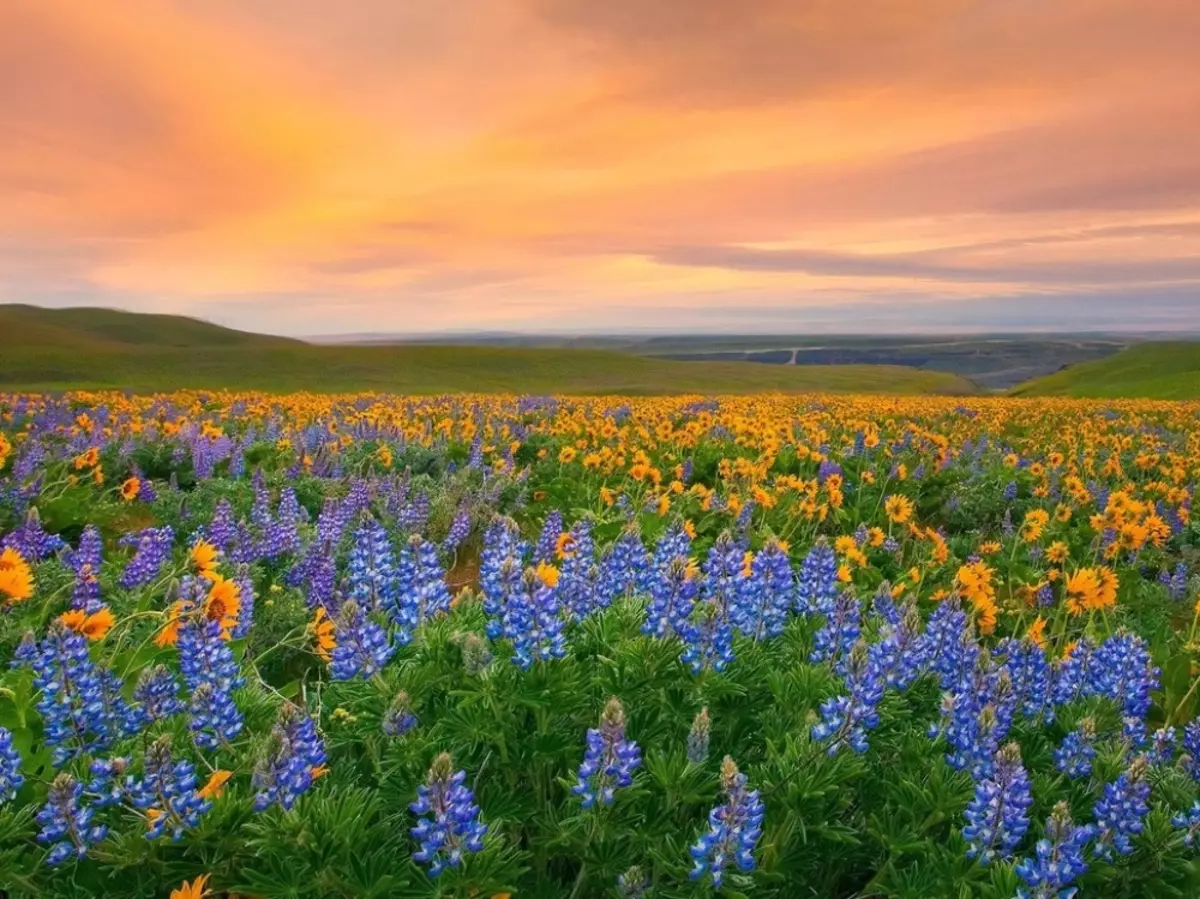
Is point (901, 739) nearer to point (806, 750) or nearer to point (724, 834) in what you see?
point (806, 750)

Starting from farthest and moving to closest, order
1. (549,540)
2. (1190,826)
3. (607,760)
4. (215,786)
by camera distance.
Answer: (549,540)
(1190,826)
(215,786)
(607,760)

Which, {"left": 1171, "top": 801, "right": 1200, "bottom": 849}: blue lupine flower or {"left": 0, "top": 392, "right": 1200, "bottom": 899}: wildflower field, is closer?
{"left": 0, "top": 392, "right": 1200, "bottom": 899}: wildflower field

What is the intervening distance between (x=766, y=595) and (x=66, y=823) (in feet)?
7.53

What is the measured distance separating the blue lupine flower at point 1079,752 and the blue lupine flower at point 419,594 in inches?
82.3

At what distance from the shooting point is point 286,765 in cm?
210

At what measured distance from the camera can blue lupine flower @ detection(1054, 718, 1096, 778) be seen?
8.33 feet

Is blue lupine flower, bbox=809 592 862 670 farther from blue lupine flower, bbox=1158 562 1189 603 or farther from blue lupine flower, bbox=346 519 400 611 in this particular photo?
blue lupine flower, bbox=1158 562 1189 603

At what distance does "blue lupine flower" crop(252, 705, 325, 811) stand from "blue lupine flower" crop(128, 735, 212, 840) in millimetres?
154

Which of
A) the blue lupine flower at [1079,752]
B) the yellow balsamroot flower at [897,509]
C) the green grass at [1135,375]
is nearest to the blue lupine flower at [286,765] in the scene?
the blue lupine flower at [1079,752]

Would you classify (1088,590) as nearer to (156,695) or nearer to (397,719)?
(397,719)

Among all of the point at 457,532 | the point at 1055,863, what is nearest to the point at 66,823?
the point at 1055,863

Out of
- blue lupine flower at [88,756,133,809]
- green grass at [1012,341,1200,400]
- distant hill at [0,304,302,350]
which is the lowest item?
green grass at [1012,341,1200,400]

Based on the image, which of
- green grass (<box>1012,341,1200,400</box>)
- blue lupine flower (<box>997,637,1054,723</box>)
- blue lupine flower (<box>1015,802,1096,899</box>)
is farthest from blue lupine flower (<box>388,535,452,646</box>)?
green grass (<box>1012,341,1200,400</box>)

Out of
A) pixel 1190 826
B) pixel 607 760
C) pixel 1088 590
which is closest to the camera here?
pixel 607 760
